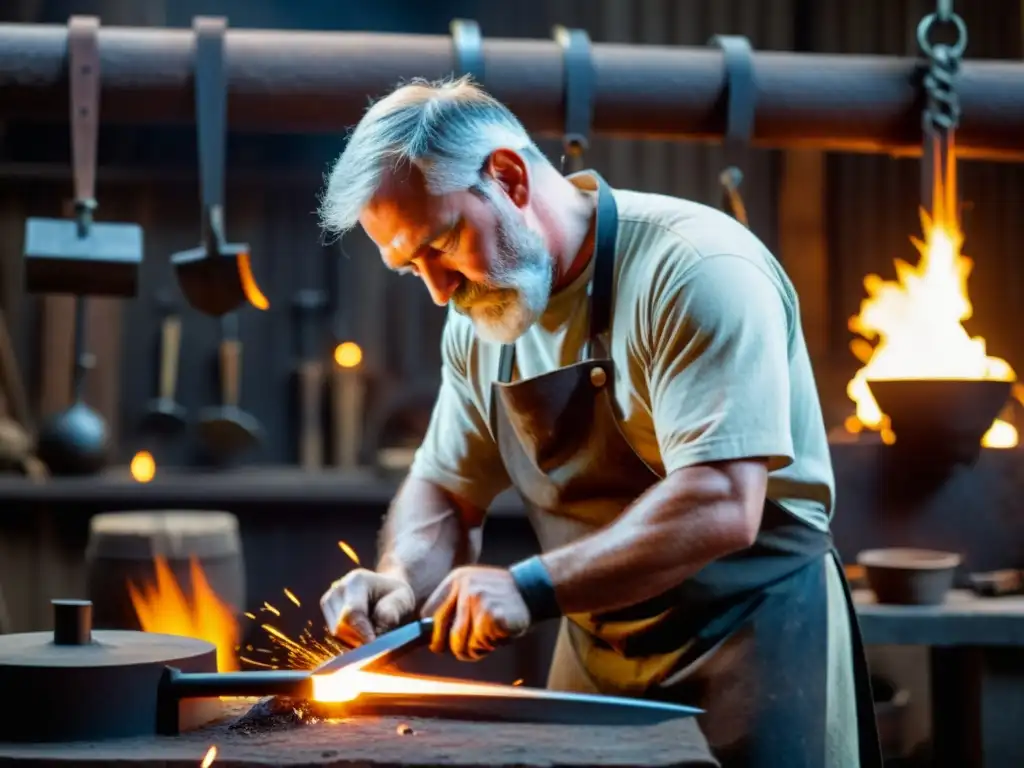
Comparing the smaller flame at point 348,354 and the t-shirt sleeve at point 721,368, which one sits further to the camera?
the smaller flame at point 348,354

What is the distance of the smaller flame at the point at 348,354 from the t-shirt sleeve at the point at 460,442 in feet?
13.3

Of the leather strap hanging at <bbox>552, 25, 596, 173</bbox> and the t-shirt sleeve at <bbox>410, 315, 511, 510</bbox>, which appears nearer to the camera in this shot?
the t-shirt sleeve at <bbox>410, 315, 511, 510</bbox>

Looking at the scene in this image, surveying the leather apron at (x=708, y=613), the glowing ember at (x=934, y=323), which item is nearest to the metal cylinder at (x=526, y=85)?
the glowing ember at (x=934, y=323)

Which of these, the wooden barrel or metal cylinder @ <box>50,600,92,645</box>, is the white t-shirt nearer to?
metal cylinder @ <box>50,600,92,645</box>

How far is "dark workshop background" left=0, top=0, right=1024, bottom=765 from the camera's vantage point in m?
7.09

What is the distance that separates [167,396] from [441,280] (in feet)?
15.7

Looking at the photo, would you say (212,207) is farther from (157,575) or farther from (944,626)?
(944,626)

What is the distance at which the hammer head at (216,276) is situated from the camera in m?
3.74

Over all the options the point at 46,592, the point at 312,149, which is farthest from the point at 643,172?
the point at 46,592

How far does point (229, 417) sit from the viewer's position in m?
6.50

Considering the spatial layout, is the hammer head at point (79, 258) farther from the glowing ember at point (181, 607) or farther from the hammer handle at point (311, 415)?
the hammer handle at point (311, 415)

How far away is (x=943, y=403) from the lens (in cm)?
390

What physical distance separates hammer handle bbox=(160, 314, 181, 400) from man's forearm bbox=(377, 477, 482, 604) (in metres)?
4.25

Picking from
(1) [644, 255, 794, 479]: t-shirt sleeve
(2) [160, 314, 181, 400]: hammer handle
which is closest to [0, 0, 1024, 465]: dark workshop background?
(2) [160, 314, 181, 400]: hammer handle
